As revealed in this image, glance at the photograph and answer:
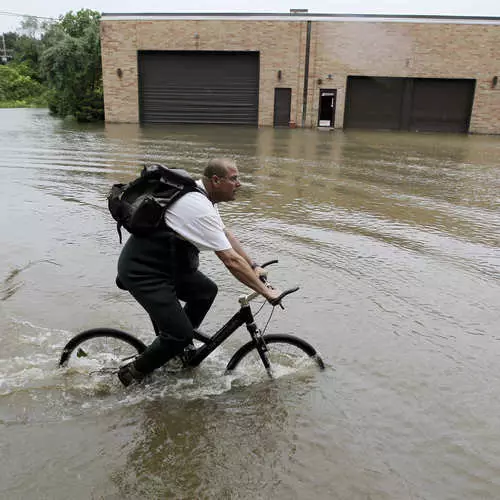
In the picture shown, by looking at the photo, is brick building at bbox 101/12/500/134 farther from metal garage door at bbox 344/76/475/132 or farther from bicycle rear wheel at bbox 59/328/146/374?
bicycle rear wheel at bbox 59/328/146/374

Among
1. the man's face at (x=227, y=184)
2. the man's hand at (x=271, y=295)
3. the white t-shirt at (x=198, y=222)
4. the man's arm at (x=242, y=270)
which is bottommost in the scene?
the man's hand at (x=271, y=295)

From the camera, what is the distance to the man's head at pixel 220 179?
3.32 metres

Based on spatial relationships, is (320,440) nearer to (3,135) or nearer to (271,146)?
(271,146)

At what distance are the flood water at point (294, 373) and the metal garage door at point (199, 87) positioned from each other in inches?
709

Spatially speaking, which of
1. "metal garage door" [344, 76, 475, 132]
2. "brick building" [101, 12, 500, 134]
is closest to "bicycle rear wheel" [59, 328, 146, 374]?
"brick building" [101, 12, 500, 134]

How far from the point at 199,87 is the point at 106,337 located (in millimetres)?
24848

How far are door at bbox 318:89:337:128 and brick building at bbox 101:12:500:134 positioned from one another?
51 millimetres

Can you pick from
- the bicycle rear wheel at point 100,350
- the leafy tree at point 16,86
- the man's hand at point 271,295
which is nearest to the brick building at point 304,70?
the bicycle rear wheel at point 100,350

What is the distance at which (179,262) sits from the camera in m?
3.53

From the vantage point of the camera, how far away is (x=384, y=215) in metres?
9.17

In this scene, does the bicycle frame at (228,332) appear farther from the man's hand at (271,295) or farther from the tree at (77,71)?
the tree at (77,71)

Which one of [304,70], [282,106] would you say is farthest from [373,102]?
[282,106]

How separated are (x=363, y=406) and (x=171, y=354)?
1.44 metres

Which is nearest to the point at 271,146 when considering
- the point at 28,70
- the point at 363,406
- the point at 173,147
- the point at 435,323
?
the point at 173,147
